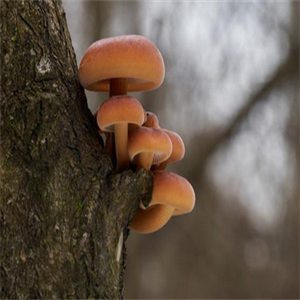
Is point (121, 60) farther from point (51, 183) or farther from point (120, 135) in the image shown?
point (51, 183)

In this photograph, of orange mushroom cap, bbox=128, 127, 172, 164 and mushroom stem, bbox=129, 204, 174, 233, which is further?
mushroom stem, bbox=129, 204, 174, 233

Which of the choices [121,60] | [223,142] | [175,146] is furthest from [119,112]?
[223,142]

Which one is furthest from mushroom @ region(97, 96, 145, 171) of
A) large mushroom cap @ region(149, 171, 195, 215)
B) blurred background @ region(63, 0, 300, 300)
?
blurred background @ region(63, 0, 300, 300)

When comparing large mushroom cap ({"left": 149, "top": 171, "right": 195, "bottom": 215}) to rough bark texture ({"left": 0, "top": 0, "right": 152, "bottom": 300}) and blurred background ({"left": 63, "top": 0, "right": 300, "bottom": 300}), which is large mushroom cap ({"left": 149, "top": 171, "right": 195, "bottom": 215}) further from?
blurred background ({"left": 63, "top": 0, "right": 300, "bottom": 300})

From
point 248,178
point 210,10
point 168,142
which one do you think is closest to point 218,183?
point 248,178

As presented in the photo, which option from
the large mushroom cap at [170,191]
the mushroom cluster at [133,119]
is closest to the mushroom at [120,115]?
the mushroom cluster at [133,119]

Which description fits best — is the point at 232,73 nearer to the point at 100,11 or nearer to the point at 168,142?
the point at 100,11

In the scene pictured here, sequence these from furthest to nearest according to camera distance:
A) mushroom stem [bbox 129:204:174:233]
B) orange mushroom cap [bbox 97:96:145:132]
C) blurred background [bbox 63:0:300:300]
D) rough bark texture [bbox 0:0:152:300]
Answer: blurred background [bbox 63:0:300:300], mushroom stem [bbox 129:204:174:233], orange mushroom cap [bbox 97:96:145:132], rough bark texture [bbox 0:0:152:300]
